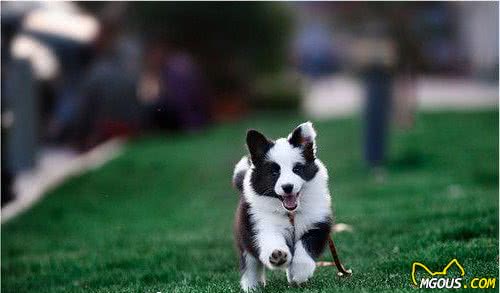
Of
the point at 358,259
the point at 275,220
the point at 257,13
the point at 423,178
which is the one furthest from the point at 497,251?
the point at 257,13

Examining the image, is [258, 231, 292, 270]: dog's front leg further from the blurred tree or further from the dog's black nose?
the blurred tree

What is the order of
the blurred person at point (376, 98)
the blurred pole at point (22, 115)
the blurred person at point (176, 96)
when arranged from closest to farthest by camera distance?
1. the blurred person at point (376, 98)
2. the blurred pole at point (22, 115)
3. the blurred person at point (176, 96)

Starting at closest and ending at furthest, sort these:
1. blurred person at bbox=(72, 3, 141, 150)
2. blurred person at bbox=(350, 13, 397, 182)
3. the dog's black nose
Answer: the dog's black nose < blurred person at bbox=(350, 13, 397, 182) < blurred person at bbox=(72, 3, 141, 150)

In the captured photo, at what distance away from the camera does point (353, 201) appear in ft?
30.8

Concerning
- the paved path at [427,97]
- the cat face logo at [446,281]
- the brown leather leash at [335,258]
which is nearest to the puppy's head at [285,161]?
the brown leather leash at [335,258]

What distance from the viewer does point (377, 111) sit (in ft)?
38.7

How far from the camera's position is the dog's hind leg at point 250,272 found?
507 cm

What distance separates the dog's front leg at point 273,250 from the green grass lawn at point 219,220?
0.30 metres

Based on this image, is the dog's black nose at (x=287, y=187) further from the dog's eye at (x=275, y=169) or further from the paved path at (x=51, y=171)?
the paved path at (x=51, y=171)

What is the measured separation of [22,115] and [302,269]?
977 cm

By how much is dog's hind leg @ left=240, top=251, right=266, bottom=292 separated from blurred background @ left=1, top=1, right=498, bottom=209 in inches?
205

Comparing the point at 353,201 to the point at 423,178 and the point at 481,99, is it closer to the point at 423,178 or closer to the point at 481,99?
the point at 423,178

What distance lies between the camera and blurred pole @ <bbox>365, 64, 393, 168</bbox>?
461 inches

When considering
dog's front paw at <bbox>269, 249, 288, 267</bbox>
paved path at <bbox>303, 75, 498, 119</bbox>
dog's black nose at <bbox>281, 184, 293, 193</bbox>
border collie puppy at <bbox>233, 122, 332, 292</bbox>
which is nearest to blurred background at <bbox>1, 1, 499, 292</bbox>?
paved path at <bbox>303, 75, 498, 119</bbox>
